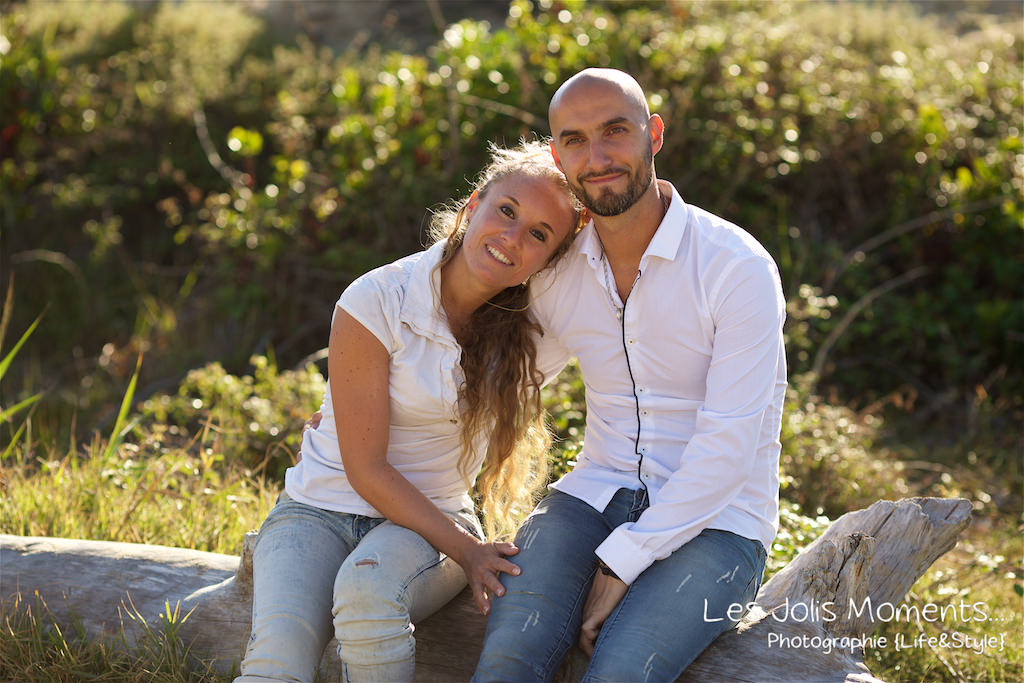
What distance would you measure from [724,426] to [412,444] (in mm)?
901

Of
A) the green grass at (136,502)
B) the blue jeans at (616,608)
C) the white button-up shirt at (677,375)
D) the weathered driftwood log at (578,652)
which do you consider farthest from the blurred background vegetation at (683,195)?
the blue jeans at (616,608)

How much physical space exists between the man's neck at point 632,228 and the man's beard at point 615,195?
3 centimetres

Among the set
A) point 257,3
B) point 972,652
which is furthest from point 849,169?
point 257,3

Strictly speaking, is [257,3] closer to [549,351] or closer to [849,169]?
[849,169]

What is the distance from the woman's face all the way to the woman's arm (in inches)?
15.5

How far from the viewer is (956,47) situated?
326 inches

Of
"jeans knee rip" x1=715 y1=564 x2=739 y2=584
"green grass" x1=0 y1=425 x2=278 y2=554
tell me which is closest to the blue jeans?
"jeans knee rip" x1=715 y1=564 x2=739 y2=584

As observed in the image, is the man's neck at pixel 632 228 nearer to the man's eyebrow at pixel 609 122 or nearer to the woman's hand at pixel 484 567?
the man's eyebrow at pixel 609 122

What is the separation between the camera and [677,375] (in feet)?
9.59

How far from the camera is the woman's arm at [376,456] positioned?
271 cm

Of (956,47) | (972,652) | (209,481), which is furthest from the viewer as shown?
(956,47)

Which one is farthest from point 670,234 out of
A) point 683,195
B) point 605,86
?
point 683,195

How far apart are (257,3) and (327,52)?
2.90m

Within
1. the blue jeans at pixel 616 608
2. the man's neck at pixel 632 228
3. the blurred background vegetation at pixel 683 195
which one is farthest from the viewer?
the blurred background vegetation at pixel 683 195
